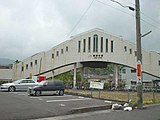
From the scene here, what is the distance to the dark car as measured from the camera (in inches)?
924

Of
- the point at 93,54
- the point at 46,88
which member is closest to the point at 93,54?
the point at 93,54

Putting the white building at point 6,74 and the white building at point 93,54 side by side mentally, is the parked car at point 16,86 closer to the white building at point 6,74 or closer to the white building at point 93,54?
the white building at point 93,54

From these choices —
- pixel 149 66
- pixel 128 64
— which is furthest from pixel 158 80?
pixel 128 64

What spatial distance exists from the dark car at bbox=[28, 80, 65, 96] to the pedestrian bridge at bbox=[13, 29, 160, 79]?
3380cm

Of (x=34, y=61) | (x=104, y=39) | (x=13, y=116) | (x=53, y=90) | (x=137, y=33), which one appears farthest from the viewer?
(x=34, y=61)

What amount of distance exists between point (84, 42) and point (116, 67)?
11.4 metres

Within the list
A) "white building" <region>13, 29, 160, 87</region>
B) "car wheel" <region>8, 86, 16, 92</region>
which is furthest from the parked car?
"white building" <region>13, 29, 160, 87</region>

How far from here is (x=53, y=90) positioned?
25.0 metres

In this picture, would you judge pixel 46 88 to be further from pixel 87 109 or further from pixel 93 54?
pixel 93 54

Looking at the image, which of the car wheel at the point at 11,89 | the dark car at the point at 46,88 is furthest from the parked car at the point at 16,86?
the dark car at the point at 46,88

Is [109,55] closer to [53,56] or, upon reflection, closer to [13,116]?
[53,56]

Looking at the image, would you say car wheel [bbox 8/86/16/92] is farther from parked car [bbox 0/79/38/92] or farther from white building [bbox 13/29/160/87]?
white building [bbox 13/29/160/87]

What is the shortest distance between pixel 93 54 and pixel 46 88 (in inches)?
1393

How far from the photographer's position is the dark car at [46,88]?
2347 cm
